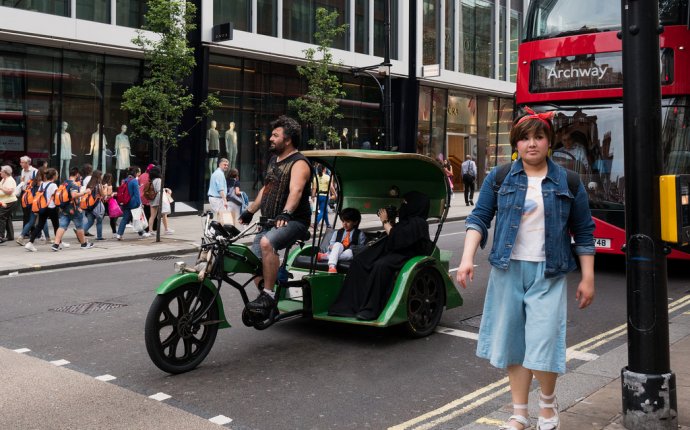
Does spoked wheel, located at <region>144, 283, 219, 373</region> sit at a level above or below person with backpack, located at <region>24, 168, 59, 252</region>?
below

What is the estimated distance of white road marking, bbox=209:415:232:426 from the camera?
4.46 meters

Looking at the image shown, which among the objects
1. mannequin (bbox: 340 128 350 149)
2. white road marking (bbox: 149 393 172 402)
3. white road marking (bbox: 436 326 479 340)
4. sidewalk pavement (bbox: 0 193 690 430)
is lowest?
white road marking (bbox: 149 393 172 402)

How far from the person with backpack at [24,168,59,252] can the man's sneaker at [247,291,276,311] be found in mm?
8989

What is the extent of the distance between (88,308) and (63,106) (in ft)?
42.3

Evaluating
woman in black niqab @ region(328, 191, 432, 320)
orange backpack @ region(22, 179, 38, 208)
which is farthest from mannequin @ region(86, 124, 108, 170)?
woman in black niqab @ region(328, 191, 432, 320)

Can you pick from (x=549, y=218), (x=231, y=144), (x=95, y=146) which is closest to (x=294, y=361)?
(x=549, y=218)

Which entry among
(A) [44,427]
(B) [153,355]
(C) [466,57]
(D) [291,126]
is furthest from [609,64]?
(C) [466,57]

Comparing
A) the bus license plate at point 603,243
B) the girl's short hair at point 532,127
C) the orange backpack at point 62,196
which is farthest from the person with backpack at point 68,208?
the girl's short hair at point 532,127

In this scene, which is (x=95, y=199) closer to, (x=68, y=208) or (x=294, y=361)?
(x=68, y=208)

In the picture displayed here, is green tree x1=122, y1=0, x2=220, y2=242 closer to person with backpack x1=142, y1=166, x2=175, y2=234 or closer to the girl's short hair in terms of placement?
person with backpack x1=142, y1=166, x2=175, y2=234

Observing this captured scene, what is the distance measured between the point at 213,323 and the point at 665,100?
22.7ft

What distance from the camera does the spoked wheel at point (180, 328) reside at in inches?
208

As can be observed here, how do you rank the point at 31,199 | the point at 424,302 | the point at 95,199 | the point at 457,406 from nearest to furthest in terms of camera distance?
the point at 457,406
the point at 424,302
the point at 31,199
the point at 95,199

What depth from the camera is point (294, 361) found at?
5.93 metres
